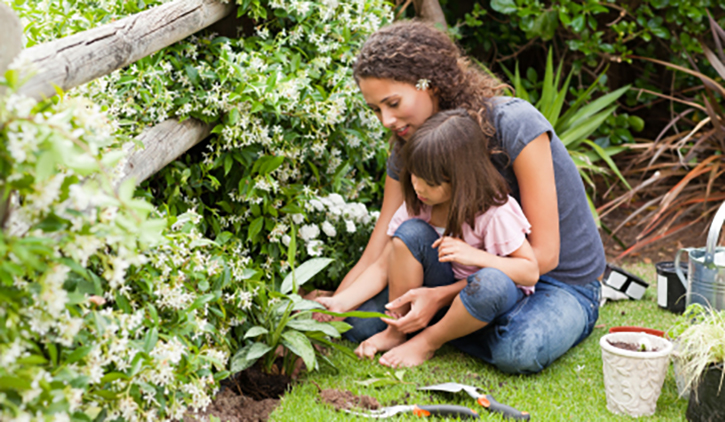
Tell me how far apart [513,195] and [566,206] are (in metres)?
0.18

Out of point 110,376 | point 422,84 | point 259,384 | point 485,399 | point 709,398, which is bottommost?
point 259,384

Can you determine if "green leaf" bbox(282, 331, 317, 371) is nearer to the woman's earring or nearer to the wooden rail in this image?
the wooden rail

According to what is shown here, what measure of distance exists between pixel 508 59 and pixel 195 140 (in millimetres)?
3118

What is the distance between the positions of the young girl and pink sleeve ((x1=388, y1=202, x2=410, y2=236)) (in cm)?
9

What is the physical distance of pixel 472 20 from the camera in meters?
3.99

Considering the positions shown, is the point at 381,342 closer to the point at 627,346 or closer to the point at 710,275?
the point at 627,346

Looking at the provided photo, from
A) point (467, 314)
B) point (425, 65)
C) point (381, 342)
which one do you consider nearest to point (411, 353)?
point (381, 342)

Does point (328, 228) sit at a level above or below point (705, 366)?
below

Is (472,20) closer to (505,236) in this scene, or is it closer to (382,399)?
(505,236)

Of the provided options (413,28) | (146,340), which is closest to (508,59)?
(413,28)

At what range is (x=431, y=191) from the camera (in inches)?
76.1

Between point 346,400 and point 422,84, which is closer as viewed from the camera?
point 346,400

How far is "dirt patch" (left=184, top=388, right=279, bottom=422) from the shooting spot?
1.59 metres

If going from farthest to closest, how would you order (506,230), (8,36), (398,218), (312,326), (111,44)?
(398,218)
(506,230)
(312,326)
(111,44)
(8,36)
